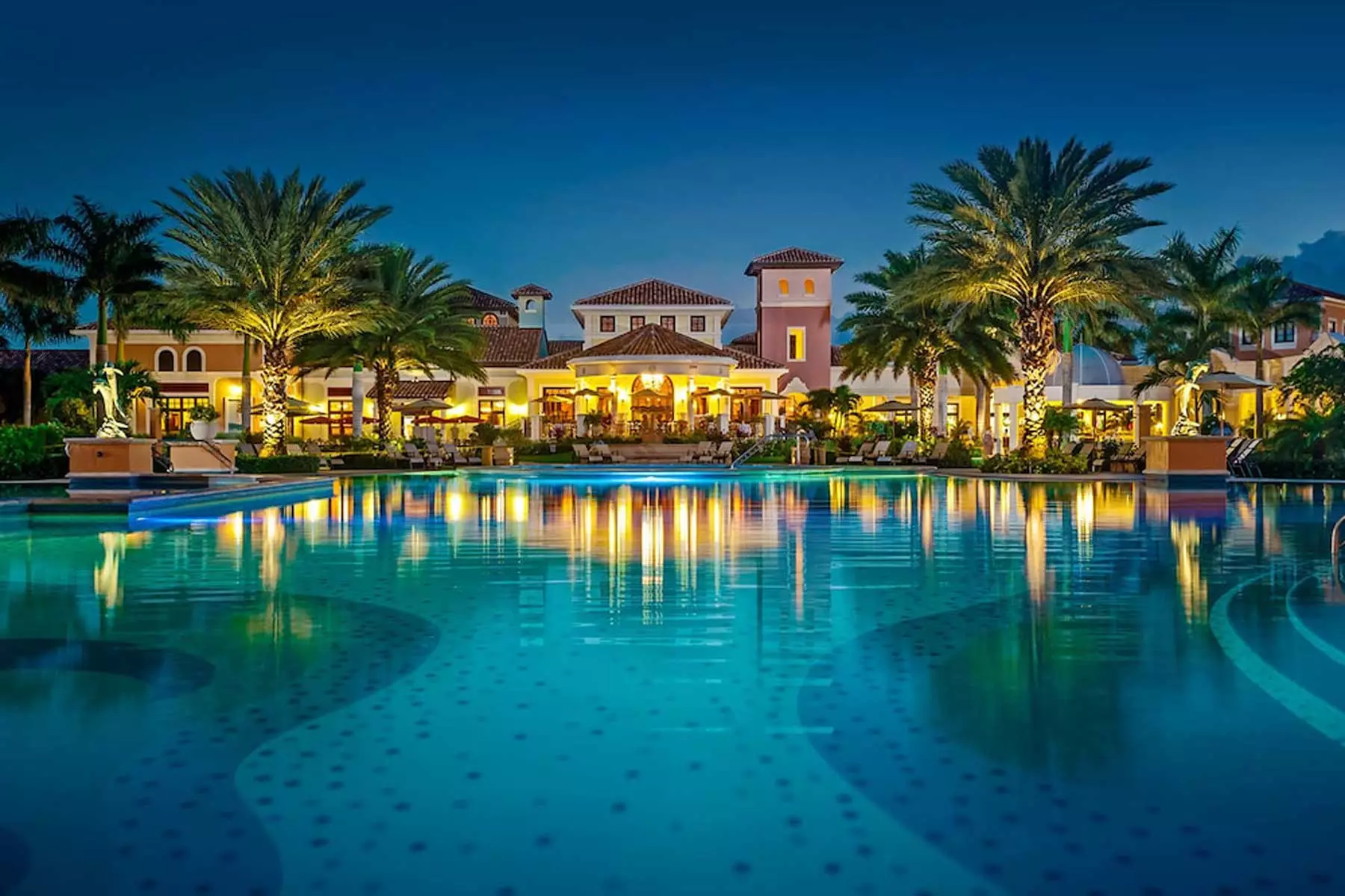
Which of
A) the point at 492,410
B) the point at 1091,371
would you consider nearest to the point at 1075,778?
the point at 1091,371

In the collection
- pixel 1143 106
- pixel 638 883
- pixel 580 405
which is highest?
pixel 1143 106

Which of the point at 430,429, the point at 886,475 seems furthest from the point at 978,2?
the point at 430,429

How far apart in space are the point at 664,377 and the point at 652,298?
9.90 meters

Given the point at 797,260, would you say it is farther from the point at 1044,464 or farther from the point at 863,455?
the point at 1044,464

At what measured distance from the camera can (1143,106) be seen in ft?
117

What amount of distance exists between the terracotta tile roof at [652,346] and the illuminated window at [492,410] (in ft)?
19.5

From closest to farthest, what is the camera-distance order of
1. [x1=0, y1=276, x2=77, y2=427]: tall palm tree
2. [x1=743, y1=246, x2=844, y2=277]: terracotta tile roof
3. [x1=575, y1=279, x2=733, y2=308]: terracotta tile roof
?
[x1=0, y1=276, x2=77, y2=427]: tall palm tree → [x1=575, y1=279, x2=733, y2=308]: terracotta tile roof → [x1=743, y1=246, x2=844, y2=277]: terracotta tile roof

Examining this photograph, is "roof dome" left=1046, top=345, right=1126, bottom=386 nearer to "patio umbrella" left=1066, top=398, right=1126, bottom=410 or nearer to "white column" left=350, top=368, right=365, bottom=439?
"patio umbrella" left=1066, top=398, right=1126, bottom=410

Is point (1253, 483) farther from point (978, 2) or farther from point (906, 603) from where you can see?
point (906, 603)

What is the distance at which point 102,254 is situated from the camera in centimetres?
3509

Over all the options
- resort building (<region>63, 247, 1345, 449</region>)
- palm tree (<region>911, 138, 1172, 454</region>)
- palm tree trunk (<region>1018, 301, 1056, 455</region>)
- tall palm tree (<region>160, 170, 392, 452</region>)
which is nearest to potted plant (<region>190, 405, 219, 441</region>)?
tall palm tree (<region>160, 170, 392, 452</region>)

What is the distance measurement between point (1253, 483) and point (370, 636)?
2388 centimetres

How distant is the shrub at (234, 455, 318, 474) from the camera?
1054 inches

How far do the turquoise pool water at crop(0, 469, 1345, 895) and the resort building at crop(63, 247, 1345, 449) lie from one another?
114 feet
